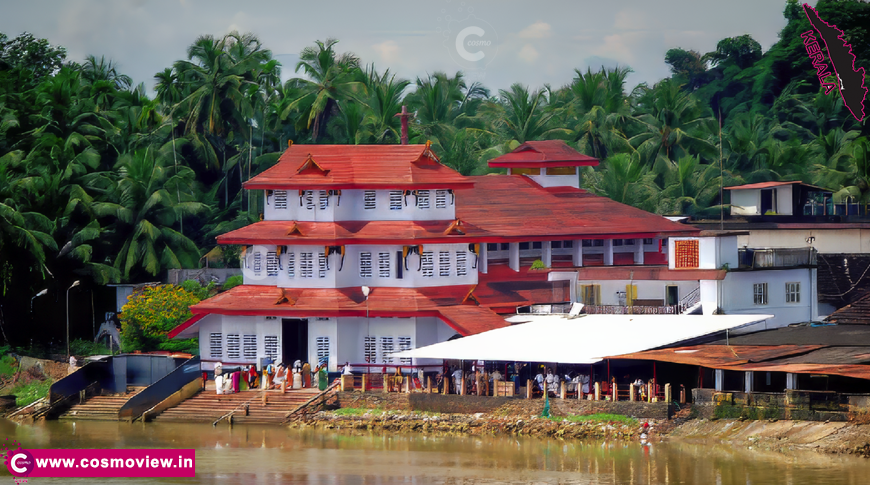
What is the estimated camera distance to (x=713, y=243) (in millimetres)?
47625

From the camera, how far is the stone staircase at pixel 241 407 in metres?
45.5

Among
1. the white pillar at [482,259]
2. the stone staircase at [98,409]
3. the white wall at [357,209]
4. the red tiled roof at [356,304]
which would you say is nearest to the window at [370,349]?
the red tiled roof at [356,304]

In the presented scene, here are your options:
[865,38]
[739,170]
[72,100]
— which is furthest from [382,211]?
[865,38]

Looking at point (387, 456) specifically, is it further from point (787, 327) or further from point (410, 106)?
point (410, 106)

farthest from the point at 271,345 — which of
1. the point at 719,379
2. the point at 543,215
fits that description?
the point at 719,379

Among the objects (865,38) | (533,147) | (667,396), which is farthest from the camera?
(865,38)

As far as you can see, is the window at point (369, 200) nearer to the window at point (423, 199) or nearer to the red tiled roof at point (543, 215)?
the window at point (423, 199)

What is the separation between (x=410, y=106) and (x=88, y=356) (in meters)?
30.8

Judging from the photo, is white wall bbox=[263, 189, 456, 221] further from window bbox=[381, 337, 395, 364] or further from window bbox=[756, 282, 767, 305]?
window bbox=[756, 282, 767, 305]

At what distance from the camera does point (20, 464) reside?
3900 centimetres

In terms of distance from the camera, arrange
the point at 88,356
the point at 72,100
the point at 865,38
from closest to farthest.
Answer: the point at 88,356 < the point at 72,100 < the point at 865,38

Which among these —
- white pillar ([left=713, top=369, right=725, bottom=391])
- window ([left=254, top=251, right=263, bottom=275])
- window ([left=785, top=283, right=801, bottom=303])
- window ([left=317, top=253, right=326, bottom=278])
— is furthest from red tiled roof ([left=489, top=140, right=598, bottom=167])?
white pillar ([left=713, top=369, right=725, bottom=391])

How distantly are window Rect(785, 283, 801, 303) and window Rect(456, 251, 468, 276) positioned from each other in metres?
10.9

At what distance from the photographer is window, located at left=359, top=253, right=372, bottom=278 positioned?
49.7 meters
